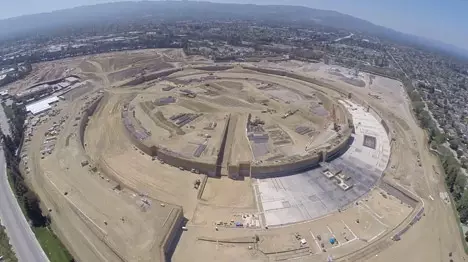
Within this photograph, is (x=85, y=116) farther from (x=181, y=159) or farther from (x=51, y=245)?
(x=51, y=245)

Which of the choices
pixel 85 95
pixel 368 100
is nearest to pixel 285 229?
pixel 368 100

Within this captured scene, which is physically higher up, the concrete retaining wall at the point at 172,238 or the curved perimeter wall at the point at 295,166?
the curved perimeter wall at the point at 295,166

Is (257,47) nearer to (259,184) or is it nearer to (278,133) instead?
(278,133)

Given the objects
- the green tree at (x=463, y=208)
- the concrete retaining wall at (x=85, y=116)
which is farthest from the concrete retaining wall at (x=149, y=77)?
the green tree at (x=463, y=208)

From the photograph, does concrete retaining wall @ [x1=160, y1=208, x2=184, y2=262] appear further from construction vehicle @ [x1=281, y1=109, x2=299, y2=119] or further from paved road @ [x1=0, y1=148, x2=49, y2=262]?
construction vehicle @ [x1=281, y1=109, x2=299, y2=119]

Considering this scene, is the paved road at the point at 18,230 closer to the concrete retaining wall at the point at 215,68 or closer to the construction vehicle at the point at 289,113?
the construction vehicle at the point at 289,113

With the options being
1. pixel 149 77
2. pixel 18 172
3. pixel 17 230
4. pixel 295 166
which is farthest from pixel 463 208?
pixel 149 77
